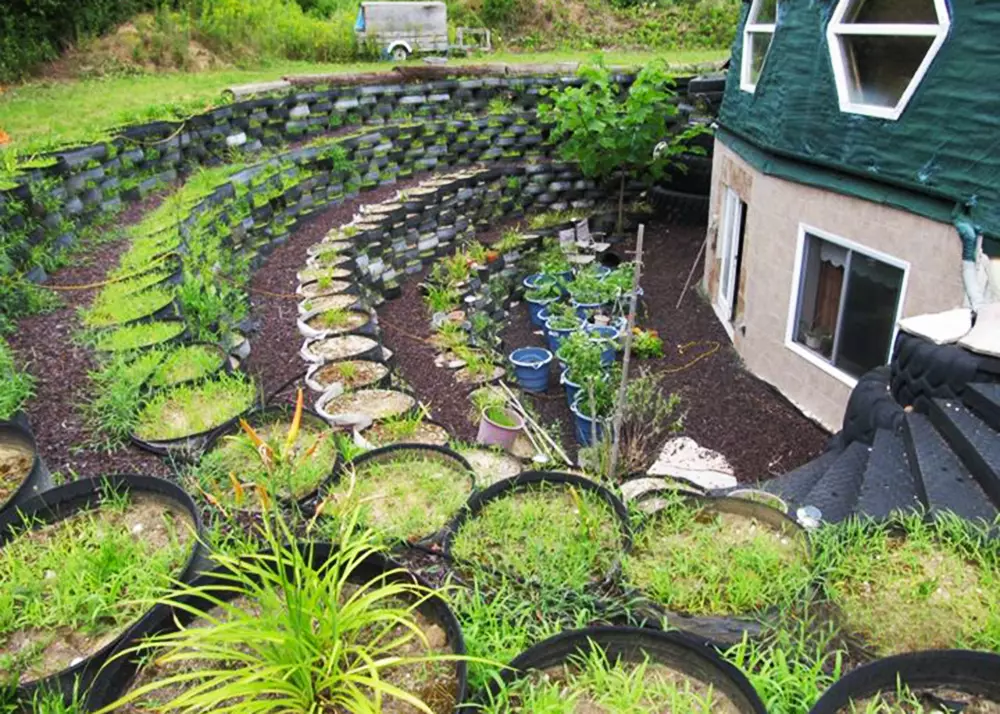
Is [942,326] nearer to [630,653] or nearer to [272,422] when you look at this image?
[630,653]

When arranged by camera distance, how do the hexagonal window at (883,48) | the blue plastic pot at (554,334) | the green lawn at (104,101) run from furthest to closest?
1. the blue plastic pot at (554,334)
2. the green lawn at (104,101)
3. the hexagonal window at (883,48)

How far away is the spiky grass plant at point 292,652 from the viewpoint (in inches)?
66.0

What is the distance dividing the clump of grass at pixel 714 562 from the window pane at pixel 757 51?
20.8 feet

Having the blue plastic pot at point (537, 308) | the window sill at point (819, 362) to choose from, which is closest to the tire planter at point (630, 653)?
the window sill at point (819, 362)

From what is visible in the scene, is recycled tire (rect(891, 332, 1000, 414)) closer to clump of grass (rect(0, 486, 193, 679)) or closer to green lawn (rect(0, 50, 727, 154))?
clump of grass (rect(0, 486, 193, 679))

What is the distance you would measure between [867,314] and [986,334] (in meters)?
1.66

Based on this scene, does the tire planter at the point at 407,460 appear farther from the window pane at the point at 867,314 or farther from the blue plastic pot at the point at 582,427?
the window pane at the point at 867,314

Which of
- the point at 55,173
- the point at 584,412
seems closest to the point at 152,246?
the point at 55,173

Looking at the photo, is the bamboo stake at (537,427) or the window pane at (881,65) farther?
the window pane at (881,65)

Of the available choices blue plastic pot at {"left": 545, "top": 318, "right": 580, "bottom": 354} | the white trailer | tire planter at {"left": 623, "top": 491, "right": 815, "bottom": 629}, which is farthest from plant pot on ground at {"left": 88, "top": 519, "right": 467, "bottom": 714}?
the white trailer

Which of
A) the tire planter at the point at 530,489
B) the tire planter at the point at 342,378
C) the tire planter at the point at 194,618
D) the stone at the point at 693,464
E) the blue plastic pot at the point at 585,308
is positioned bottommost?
the stone at the point at 693,464

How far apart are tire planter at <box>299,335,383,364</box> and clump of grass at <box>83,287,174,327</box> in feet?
3.46

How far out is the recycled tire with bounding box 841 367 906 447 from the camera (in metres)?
4.76

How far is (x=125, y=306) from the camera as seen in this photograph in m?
4.87
